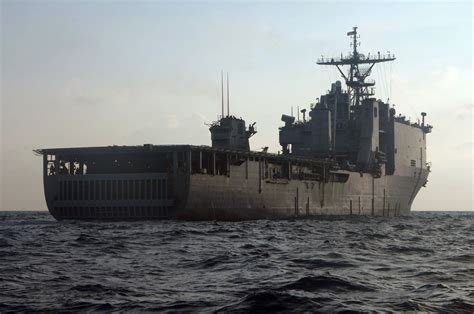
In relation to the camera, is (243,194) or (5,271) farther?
(243,194)

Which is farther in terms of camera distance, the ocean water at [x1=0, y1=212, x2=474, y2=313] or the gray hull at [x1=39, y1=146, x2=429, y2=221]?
the gray hull at [x1=39, y1=146, x2=429, y2=221]

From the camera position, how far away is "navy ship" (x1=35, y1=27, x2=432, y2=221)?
48.8 metres

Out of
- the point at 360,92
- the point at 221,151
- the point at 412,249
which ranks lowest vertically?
the point at 412,249

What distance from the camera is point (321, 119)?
228 ft

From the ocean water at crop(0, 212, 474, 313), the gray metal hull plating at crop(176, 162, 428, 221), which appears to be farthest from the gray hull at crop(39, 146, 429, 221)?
the ocean water at crop(0, 212, 474, 313)

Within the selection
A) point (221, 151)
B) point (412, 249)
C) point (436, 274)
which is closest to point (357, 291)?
point (436, 274)

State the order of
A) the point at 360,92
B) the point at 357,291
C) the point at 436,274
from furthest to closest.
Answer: the point at 360,92, the point at 436,274, the point at 357,291

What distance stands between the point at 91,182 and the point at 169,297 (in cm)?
3880

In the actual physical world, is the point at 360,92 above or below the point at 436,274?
above

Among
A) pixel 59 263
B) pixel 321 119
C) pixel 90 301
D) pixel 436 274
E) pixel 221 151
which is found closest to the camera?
pixel 90 301

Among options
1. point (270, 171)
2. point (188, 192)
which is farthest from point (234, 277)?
point (270, 171)

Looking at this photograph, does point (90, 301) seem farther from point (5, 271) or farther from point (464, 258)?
point (464, 258)

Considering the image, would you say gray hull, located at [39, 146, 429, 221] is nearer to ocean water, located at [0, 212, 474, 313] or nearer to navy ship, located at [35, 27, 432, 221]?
navy ship, located at [35, 27, 432, 221]

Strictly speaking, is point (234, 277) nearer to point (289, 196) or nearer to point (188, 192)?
point (188, 192)
